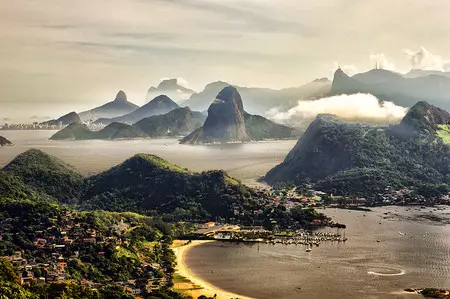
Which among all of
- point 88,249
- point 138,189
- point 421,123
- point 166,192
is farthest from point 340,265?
point 421,123

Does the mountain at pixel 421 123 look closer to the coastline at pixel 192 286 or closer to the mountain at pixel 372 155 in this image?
the mountain at pixel 372 155

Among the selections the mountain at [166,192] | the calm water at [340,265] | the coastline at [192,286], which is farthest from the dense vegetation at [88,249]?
the mountain at [166,192]

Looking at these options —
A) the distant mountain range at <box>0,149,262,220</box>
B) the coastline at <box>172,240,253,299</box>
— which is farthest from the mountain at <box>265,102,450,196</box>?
the coastline at <box>172,240,253,299</box>

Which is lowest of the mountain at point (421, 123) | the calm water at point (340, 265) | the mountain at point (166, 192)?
the calm water at point (340, 265)

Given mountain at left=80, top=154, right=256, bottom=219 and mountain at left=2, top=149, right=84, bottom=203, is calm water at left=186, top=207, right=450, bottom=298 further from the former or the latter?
mountain at left=2, top=149, right=84, bottom=203

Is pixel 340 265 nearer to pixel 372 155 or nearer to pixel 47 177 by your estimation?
pixel 47 177

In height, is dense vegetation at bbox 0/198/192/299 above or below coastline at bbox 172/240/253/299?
above

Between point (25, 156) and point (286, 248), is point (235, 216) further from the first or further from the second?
point (25, 156)
